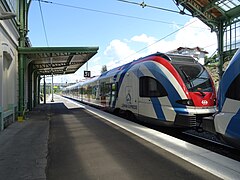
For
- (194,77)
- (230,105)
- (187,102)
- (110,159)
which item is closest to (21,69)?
(194,77)

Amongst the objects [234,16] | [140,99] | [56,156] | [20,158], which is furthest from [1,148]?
[234,16]

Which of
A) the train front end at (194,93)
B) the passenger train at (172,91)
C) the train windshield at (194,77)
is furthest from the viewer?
the train windshield at (194,77)

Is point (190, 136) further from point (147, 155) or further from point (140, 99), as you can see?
point (147, 155)

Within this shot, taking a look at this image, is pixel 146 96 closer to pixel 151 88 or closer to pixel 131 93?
pixel 151 88

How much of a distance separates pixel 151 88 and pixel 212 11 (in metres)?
13.9

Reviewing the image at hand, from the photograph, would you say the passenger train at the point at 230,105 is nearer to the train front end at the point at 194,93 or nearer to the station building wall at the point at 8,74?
the train front end at the point at 194,93

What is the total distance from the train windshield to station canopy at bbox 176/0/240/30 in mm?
11322

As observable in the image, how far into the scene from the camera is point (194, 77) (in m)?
9.01

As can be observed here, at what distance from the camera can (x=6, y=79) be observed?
1195cm

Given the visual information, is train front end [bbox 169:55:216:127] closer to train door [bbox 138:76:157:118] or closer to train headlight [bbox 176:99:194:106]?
train headlight [bbox 176:99:194:106]

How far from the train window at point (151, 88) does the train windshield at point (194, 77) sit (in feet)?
2.68

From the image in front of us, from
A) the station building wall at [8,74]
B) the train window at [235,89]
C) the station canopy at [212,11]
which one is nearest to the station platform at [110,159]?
the train window at [235,89]

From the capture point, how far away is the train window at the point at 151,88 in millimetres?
9080

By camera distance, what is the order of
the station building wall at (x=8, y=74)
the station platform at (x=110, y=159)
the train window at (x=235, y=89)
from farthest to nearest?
the station building wall at (x=8, y=74) < the train window at (x=235, y=89) < the station platform at (x=110, y=159)
